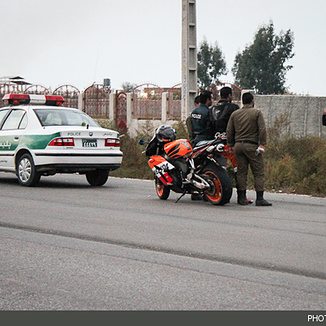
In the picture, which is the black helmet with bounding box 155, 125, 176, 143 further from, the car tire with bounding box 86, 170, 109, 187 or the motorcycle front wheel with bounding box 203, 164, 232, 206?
the car tire with bounding box 86, 170, 109, 187

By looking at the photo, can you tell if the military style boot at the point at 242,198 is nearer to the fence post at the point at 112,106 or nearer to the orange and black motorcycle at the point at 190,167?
the orange and black motorcycle at the point at 190,167

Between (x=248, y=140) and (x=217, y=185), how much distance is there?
0.87 metres

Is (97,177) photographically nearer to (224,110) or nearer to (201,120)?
(201,120)

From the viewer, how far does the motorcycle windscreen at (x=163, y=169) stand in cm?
1238

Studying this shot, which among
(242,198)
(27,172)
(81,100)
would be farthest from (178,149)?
(81,100)

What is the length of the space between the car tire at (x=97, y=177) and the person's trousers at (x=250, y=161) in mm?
4140

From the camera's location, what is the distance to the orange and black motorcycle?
11875 millimetres

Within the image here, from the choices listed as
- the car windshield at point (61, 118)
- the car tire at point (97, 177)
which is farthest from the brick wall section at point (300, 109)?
the car windshield at point (61, 118)

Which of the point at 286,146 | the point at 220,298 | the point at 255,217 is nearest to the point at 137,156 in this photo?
the point at 286,146

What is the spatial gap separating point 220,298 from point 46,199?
24.3 ft

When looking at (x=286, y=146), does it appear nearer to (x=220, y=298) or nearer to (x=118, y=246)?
(x=118, y=246)

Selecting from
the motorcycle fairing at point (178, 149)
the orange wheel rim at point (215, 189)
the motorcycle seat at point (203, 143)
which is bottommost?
the orange wheel rim at point (215, 189)

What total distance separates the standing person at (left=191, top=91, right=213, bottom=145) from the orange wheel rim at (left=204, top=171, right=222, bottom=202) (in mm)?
1110

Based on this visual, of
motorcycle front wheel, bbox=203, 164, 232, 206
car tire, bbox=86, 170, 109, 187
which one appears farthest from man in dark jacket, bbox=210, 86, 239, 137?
car tire, bbox=86, 170, 109, 187
